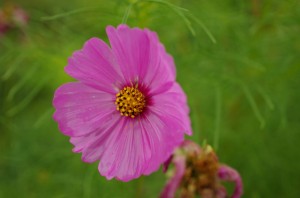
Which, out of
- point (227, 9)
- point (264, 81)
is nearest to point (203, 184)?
point (264, 81)

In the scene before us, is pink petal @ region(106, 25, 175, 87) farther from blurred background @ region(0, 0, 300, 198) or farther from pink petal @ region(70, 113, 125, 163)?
blurred background @ region(0, 0, 300, 198)

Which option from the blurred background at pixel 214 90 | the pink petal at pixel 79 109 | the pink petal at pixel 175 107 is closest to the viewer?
the pink petal at pixel 175 107

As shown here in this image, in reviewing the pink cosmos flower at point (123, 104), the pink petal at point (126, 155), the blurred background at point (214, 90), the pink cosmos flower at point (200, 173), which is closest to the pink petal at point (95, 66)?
the pink cosmos flower at point (123, 104)

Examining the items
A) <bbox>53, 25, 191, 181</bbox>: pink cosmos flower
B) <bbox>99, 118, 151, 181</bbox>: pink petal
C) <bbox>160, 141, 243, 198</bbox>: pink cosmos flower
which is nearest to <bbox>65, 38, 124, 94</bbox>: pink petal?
<bbox>53, 25, 191, 181</bbox>: pink cosmos flower

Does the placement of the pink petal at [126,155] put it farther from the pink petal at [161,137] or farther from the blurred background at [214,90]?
the blurred background at [214,90]

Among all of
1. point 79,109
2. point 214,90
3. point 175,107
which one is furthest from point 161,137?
point 214,90

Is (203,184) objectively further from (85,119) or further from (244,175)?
(244,175)

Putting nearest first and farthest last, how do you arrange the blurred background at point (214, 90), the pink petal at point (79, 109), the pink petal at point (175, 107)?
the pink petal at point (175, 107) < the pink petal at point (79, 109) < the blurred background at point (214, 90)
